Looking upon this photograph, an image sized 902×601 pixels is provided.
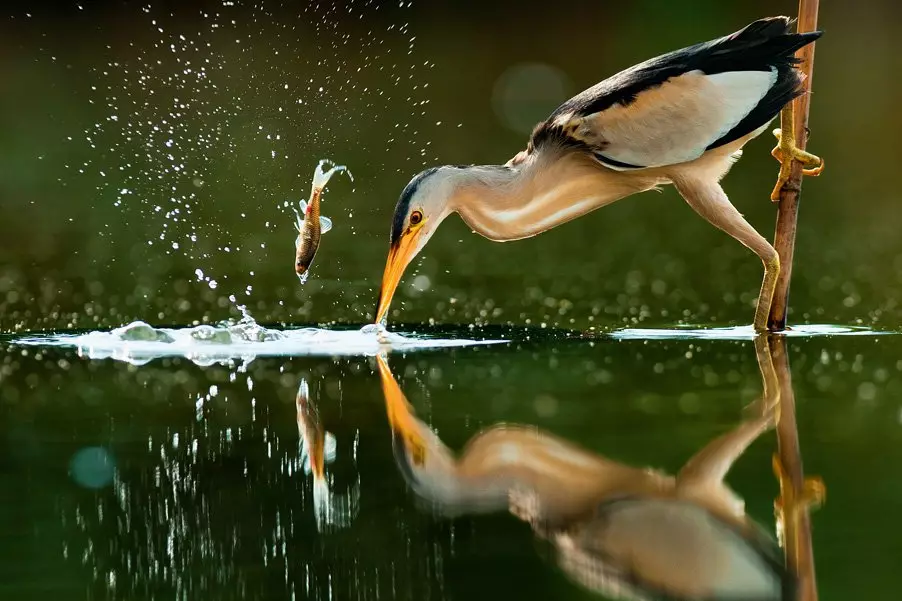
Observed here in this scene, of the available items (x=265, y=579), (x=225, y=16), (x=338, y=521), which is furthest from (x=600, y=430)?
(x=225, y=16)

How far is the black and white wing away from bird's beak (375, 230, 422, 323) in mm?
955

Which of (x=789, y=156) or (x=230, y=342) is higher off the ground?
(x=789, y=156)

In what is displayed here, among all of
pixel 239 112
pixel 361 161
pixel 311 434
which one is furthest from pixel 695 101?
pixel 239 112

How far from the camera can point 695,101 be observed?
644 centimetres

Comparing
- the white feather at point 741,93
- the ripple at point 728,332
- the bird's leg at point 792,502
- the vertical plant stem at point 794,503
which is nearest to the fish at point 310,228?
the ripple at point 728,332

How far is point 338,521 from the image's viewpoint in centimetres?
307

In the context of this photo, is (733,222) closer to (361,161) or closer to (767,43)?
(767,43)

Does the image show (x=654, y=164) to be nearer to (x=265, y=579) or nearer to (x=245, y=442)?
(x=245, y=442)

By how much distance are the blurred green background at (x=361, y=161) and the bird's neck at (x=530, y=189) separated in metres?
0.68

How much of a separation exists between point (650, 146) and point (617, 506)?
11.8ft

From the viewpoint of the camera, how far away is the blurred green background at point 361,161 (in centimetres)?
813

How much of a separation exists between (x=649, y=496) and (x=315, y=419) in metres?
1.53

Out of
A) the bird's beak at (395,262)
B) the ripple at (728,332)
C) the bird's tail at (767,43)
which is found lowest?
the ripple at (728,332)

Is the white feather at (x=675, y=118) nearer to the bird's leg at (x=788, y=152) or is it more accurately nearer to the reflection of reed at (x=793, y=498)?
the bird's leg at (x=788, y=152)
